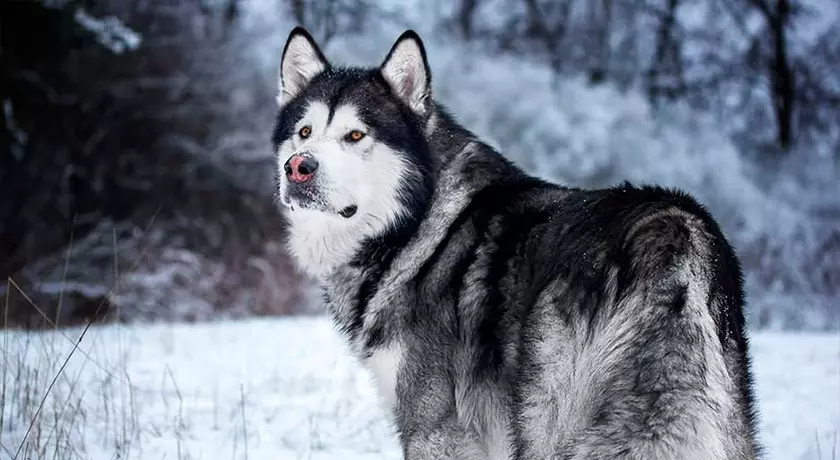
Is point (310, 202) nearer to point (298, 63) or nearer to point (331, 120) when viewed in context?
point (331, 120)

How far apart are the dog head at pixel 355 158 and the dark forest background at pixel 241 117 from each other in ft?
26.8

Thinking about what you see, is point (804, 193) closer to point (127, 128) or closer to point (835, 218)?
point (835, 218)

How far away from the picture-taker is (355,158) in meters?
3.68

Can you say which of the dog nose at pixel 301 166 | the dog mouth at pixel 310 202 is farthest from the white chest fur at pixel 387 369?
the dog nose at pixel 301 166

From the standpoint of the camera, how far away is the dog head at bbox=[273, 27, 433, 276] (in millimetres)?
3631

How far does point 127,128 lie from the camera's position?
551 inches

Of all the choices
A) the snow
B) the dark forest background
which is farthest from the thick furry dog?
the snow

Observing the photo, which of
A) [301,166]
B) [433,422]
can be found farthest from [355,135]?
[433,422]

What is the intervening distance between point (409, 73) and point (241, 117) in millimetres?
12303

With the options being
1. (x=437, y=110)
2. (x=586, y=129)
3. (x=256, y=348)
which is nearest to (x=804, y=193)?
(x=586, y=129)

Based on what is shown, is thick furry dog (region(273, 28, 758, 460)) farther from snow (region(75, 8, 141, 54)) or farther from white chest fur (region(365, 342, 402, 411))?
snow (region(75, 8, 141, 54))

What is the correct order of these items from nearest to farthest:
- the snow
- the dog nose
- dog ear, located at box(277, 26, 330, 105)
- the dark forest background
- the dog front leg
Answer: the dog front leg, the dog nose, dog ear, located at box(277, 26, 330, 105), the snow, the dark forest background

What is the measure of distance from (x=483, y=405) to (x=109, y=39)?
10.9 metres

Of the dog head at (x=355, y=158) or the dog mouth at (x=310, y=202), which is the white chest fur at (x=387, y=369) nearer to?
the dog head at (x=355, y=158)
